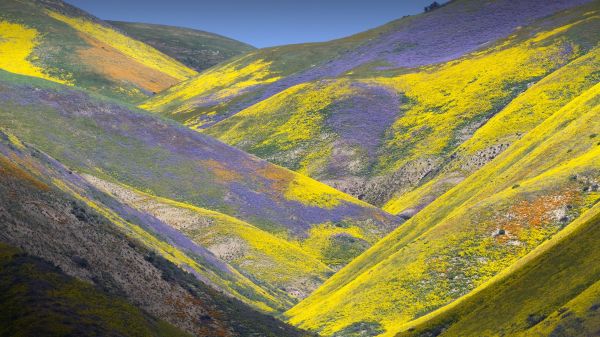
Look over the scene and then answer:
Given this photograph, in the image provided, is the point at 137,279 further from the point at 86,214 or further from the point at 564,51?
the point at 564,51

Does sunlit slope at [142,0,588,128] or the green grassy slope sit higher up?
sunlit slope at [142,0,588,128]

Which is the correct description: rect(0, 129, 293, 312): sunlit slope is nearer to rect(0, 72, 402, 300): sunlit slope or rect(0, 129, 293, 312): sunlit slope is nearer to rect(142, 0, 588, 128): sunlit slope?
rect(0, 72, 402, 300): sunlit slope

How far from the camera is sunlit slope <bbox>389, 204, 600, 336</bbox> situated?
1230 inches

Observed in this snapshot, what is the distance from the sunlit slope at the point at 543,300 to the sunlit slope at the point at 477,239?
9734 mm

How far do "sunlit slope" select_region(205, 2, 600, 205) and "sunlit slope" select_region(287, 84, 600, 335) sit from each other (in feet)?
120

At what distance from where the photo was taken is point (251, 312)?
5044 cm

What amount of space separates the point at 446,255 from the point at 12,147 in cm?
3085

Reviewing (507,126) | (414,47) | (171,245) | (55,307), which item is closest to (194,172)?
(171,245)

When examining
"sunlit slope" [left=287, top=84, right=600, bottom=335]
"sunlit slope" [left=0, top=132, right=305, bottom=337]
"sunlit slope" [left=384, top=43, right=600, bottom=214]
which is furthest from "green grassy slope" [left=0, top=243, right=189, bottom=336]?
"sunlit slope" [left=384, top=43, right=600, bottom=214]

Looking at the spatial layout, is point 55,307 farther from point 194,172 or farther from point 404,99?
point 404,99

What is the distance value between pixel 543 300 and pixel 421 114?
330 feet

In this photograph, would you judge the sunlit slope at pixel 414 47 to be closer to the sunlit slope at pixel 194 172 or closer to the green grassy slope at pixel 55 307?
the sunlit slope at pixel 194 172

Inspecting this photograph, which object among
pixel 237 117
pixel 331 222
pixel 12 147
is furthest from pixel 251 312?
pixel 237 117

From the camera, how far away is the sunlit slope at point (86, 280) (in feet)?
97.7
